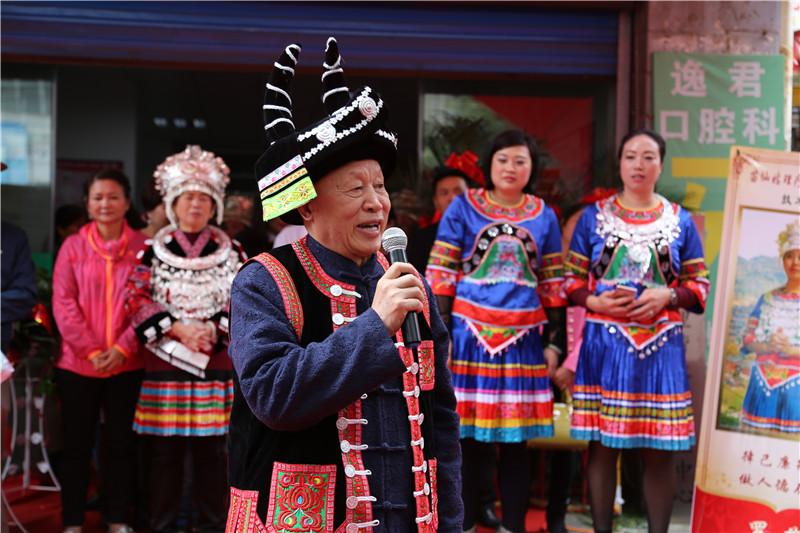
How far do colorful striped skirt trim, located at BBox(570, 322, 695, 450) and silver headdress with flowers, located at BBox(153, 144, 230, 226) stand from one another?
1886 millimetres

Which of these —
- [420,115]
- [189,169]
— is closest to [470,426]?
[189,169]

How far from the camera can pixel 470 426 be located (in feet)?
13.7

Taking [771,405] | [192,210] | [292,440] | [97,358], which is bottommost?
[771,405]

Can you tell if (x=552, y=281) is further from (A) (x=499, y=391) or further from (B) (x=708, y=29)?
(B) (x=708, y=29)

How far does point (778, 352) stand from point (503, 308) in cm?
115

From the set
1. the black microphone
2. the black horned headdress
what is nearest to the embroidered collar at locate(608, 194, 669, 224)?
the black horned headdress

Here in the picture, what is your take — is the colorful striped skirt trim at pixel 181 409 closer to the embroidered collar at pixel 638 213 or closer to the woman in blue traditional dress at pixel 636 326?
the woman in blue traditional dress at pixel 636 326

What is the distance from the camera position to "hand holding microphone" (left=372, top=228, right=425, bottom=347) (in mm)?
1763

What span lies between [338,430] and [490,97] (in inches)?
183

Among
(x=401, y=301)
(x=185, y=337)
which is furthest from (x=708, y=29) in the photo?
(x=401, y=301)

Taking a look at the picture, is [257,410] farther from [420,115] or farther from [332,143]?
[420,115]

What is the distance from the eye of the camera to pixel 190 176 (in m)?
4.44

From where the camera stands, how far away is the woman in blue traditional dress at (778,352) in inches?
157

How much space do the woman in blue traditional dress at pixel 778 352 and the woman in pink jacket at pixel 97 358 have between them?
271 centimetres
